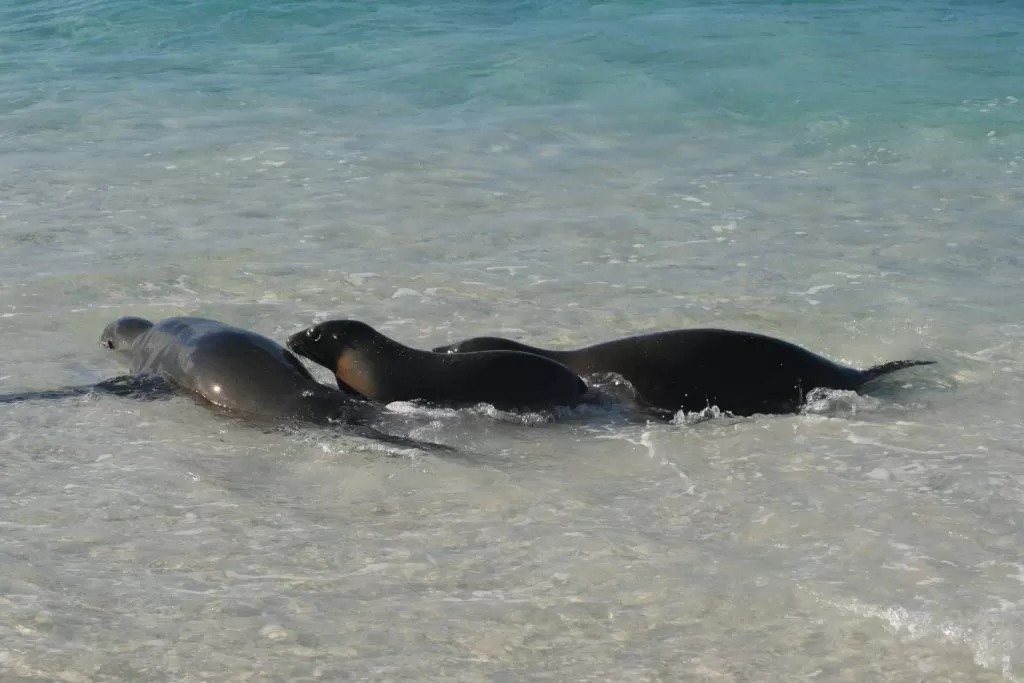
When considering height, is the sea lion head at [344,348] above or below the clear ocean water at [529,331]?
above

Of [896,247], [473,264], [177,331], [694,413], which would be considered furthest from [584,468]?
[896,247]

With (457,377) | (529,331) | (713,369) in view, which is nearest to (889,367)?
(713,369)

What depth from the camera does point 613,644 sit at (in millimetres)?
4195

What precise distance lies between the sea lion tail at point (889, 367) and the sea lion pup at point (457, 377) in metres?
1.32

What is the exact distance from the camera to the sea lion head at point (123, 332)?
726 centimetres

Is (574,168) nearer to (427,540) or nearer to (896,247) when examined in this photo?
(896,247)

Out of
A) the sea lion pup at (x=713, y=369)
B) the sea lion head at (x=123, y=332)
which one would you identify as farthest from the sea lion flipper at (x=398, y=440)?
the sea lion head at (x=123, y=332)

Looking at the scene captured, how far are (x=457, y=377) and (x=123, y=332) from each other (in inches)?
78.7

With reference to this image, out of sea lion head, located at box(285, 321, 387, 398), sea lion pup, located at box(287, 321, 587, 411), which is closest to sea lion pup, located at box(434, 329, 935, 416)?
sea lion pup, located at box(287, 321, 587, 411)

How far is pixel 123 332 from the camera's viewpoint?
731 centimetres

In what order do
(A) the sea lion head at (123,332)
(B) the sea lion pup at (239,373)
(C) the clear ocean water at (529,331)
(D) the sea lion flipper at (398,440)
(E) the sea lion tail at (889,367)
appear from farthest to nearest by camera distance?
(A) the sea lion head at (123,332)
(E) the sea lion tail at (889,367)
(B) the sea lion pup at (239,373)
(D) the sea lion flipper at (398,440)
(C) the clear ocean water at (529,331)

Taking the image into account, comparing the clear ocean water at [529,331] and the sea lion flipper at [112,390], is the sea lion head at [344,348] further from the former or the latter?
the sea lion flipper at [112,390]

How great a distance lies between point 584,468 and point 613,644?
59.7 inches

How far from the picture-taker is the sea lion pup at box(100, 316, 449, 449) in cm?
614
